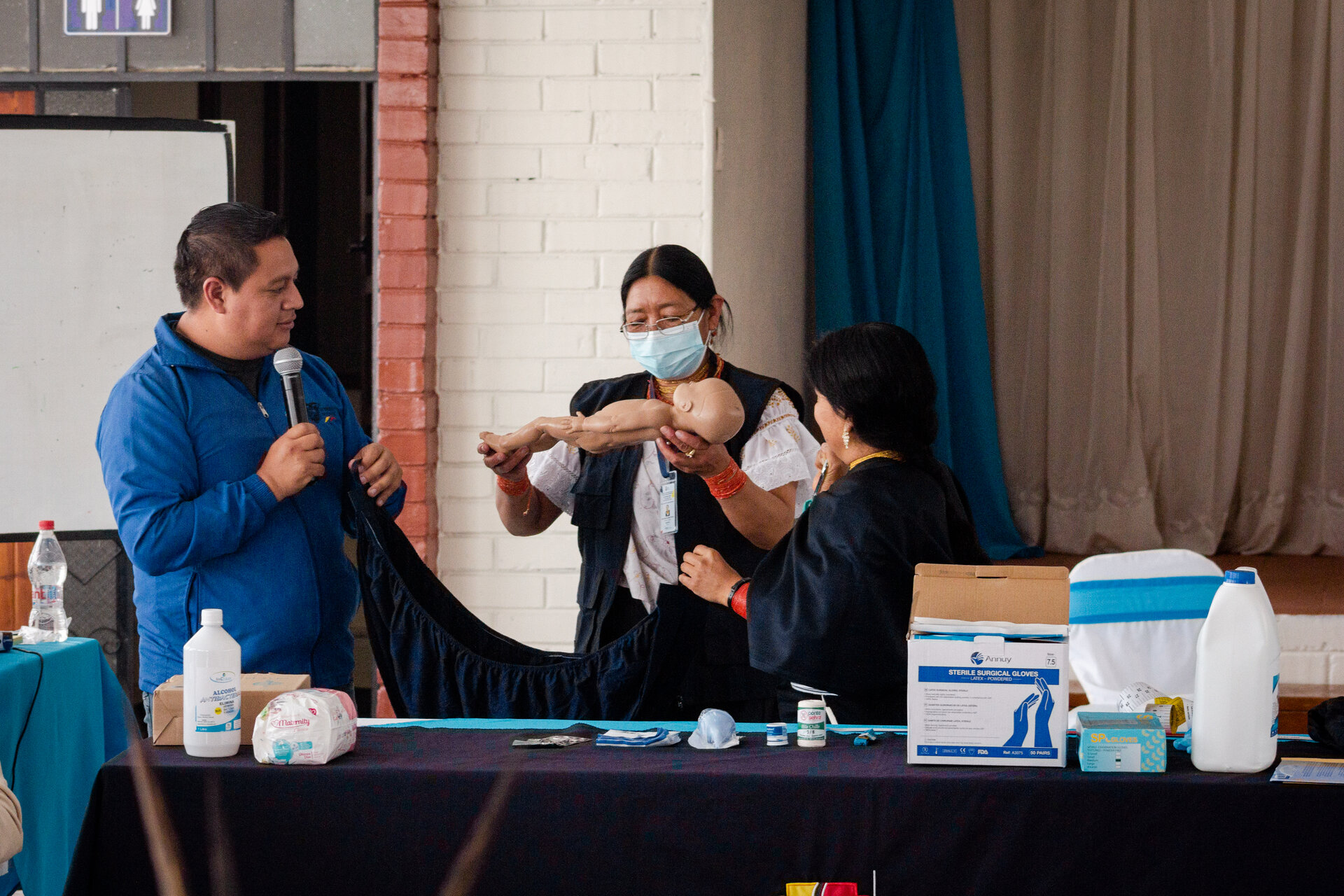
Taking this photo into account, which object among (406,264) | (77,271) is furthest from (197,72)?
(406,264)

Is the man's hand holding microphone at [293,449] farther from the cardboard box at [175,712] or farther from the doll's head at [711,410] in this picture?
the doll's head at [711,410]

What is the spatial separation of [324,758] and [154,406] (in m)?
0.73

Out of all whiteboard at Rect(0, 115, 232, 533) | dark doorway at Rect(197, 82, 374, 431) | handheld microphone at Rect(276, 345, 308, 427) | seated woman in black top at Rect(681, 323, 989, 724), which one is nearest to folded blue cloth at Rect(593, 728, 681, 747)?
seated woman in black top at Rect(681, 323, 989, 724)

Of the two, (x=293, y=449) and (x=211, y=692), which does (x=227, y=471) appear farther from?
(x=211, y=692)

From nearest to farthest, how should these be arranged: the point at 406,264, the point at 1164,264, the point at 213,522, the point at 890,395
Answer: the point at 890,395, the point at 213,522, the point at 406,264, the point at 1164,264

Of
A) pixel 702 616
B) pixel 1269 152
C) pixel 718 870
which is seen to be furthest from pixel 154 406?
pixel 1269 152

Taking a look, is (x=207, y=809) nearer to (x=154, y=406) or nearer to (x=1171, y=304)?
(x=154, y=406)

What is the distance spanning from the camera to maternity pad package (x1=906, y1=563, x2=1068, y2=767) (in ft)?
4.56

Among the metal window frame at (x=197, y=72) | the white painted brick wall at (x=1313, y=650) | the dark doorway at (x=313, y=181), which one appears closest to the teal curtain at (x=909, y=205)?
the white painted brick wall at (x=1313, y=650)

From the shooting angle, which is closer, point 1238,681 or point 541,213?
point 1238,681

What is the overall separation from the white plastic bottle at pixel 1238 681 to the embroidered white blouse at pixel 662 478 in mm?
821

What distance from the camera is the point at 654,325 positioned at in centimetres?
210

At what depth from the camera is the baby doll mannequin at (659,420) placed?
1.92m

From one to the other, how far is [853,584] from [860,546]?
0.05 meters
